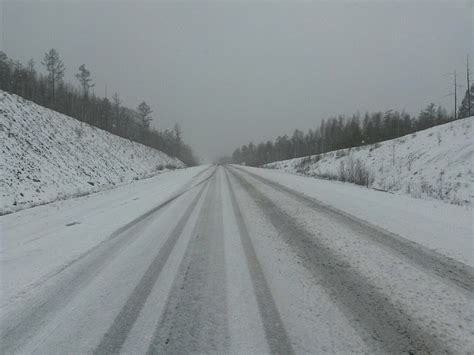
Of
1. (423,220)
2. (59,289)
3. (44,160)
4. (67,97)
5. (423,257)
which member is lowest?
(59,289)

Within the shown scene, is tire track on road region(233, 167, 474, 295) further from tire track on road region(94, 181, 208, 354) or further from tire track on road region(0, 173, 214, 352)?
tire track on road region(0, 173, 214, 352)

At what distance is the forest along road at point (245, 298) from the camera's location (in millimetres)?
1975

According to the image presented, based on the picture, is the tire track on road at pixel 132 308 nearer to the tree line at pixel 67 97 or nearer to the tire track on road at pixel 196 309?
the tire track on road at pixel 196 309

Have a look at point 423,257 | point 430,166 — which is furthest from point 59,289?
point 430,166

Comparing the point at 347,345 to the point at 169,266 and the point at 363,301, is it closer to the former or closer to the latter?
the point at 363,301

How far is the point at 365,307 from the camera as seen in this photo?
2.36m

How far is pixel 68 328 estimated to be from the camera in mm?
2189

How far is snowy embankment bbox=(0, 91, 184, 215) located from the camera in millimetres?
12559

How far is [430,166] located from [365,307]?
1559 centimetres

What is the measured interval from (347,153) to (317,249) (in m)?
28.6

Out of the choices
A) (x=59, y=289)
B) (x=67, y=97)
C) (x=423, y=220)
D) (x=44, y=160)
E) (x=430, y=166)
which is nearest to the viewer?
(x=59, y=289)

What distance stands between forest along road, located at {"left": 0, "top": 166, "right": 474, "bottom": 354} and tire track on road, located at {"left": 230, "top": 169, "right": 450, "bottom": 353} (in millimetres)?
11

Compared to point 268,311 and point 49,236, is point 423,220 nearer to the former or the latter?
point 268,311

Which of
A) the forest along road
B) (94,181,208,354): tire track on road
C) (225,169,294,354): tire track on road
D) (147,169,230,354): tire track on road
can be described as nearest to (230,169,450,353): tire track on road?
the forest along road
